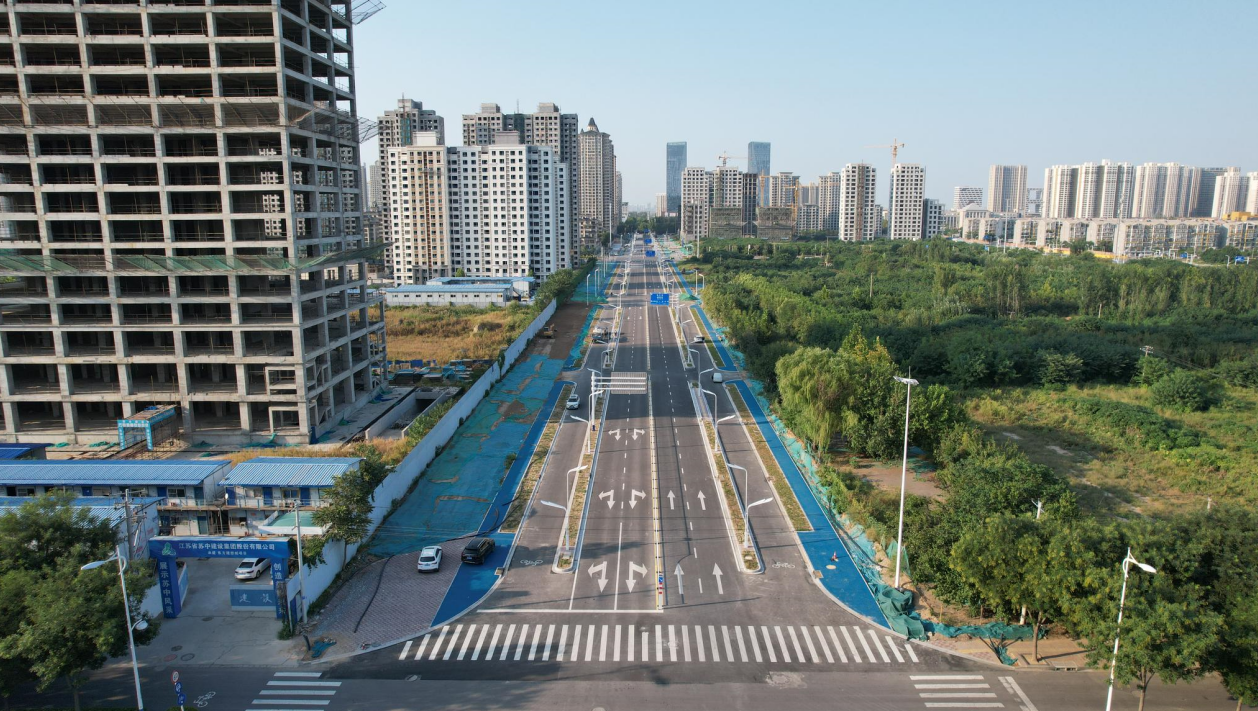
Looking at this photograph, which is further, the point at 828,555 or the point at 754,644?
the point at 828,555

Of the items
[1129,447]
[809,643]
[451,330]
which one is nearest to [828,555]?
[809,643]

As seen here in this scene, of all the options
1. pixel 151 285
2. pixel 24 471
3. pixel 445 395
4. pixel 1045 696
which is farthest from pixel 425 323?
pixel 1045 696

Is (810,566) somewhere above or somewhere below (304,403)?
below

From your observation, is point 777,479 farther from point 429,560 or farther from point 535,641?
point 535,641

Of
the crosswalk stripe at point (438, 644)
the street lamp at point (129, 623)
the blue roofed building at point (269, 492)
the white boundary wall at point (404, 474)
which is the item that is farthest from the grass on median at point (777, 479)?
the street lamp at point (129, 623)

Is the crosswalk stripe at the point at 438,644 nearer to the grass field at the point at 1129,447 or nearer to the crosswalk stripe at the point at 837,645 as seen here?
the crosswalk stripe at the point at 837,645

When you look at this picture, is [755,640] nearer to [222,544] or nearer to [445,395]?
[222,544]
